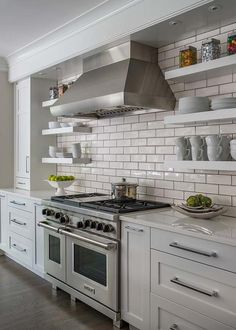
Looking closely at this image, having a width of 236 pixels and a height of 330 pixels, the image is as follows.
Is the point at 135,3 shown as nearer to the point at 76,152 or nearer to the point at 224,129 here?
the point at 224,129

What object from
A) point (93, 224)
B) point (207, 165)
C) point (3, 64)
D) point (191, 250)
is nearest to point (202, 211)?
point (207, 165)

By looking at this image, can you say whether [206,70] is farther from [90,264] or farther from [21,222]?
[21,222]

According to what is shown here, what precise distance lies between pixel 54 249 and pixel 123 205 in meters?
0.99

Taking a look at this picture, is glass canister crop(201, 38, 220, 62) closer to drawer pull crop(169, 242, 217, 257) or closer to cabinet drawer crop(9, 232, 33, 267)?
drawer pull crop(169, 242, 217, 257)

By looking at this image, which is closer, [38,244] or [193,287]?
[193,287]

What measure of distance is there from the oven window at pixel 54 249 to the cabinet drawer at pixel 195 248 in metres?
1.33

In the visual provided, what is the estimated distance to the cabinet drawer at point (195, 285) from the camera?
2.00 meters

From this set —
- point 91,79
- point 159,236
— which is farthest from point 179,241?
point 91,79

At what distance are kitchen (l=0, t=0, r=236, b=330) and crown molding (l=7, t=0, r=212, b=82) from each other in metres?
0.01

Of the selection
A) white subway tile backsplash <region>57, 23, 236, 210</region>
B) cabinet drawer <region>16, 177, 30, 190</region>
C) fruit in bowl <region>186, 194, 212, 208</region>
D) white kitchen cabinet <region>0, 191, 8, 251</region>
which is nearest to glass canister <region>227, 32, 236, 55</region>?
white subway tile backsplash <region>57, 23, 236, 210</region>

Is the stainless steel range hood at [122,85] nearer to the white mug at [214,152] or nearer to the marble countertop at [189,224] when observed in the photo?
the white mug at [214,152]

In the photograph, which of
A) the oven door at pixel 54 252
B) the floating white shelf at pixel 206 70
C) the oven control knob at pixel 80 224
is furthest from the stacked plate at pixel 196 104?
the oven door at pixel 54 252

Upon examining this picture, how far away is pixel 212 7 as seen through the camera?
2.46 meters

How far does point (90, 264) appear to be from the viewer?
9.90 feet
